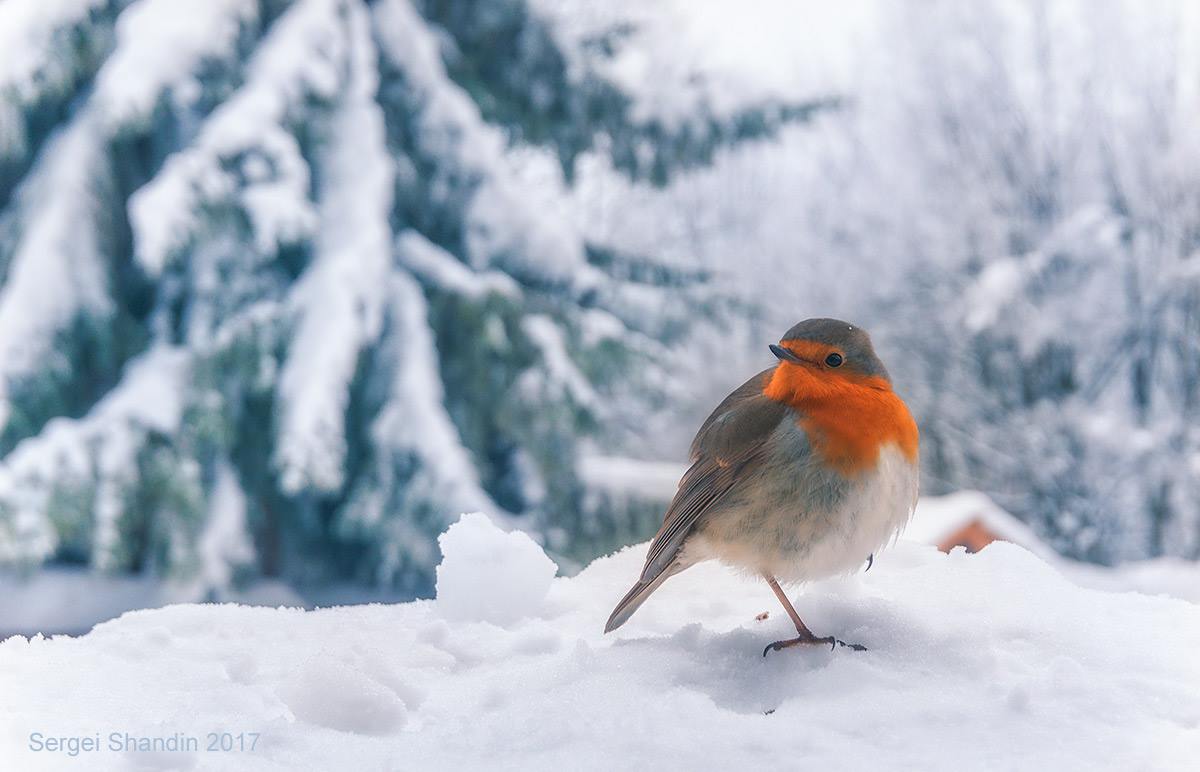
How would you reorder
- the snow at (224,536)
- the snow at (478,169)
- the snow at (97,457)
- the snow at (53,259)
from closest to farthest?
the snow at (97,457)
the snow at (53,259)
the snow at (224,536)
the snow at (478,169)

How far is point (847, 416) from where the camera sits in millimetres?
1115

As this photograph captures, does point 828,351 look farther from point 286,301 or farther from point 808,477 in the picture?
point 286,301

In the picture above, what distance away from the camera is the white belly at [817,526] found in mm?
1108

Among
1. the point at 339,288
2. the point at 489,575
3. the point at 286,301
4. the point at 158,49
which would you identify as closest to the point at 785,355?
the point at 489,575

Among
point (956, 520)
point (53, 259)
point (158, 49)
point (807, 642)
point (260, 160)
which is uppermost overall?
point (158, 49)

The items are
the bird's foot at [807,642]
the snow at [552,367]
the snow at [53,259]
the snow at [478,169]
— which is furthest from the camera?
the snow at [478,169]

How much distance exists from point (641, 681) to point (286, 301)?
3.59 m

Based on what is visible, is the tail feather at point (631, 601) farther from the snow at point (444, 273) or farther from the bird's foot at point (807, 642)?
the snow at point (444, 273)

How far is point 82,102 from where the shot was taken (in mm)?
4305

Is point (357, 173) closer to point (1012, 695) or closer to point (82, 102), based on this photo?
point (82, 102)

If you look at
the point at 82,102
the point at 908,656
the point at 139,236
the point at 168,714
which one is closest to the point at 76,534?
the point at 139,236

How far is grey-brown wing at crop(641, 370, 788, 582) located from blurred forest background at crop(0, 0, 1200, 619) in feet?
9.19

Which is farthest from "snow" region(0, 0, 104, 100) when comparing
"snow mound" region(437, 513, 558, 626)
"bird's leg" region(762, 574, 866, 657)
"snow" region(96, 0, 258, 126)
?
"bird's leg" region(762, 574, 866, 657)

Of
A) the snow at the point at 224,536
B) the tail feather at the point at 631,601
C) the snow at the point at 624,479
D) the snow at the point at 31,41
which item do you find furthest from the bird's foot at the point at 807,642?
the snow at the point at 31,41
